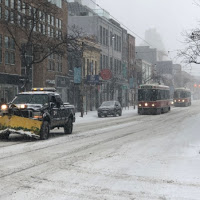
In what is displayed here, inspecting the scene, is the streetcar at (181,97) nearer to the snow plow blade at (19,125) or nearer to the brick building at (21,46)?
the brick building at (21,46)

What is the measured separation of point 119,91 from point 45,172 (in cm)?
6302

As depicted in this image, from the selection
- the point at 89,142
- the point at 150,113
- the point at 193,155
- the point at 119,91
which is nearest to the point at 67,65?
the point at 150,113

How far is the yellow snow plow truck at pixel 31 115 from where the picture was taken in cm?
1562

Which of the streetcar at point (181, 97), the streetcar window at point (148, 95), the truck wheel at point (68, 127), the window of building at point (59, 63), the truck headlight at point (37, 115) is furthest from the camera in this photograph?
the streetcar at point (181, 97)

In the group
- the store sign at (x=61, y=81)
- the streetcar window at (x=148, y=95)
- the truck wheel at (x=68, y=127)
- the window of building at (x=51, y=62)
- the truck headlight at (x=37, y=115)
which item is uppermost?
the window of building at (x=51, y=62)

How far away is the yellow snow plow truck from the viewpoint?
51.2ft

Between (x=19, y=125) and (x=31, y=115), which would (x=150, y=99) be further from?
(x=19, y=125)

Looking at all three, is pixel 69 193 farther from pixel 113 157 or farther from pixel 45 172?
pixel 113 157

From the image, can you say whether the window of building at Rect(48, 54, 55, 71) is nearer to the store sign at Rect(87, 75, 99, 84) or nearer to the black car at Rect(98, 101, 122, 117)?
the store sign at Rect(87, 75, 99, 84)

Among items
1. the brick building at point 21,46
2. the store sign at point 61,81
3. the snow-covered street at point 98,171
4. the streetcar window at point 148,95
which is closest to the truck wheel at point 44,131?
the snow-covered street at point 98,171

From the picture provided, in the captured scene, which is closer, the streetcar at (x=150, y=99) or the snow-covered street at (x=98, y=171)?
the snow-covered street at (x=98, y=171)

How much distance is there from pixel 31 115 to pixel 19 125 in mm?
640

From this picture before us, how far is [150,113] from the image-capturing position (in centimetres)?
4675

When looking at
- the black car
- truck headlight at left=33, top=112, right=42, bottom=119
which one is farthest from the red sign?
truck headlight at left=33, top=112, right=42, bottom=119
